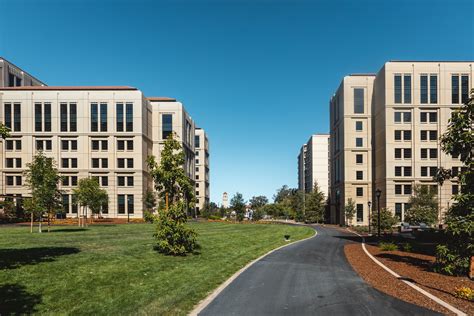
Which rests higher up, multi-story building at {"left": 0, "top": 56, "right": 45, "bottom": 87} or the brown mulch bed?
multi-story building at {"left": 0, "top": 56, "right": 45, "bottom": 87}

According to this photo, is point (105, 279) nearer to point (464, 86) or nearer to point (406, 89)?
point (406, 89)

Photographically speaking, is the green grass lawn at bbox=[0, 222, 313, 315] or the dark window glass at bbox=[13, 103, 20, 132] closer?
the green grass lawn at bbox=[0, 222, 313, 315]

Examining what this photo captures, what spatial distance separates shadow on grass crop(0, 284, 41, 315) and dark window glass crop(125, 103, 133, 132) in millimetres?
58874

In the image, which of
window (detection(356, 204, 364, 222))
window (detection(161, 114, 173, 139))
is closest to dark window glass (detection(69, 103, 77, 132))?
window (detection(161, 114, 173, 139))

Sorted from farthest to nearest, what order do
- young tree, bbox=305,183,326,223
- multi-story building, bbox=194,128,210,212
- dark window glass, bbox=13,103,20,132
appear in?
1. multi-story building, bbox=194,128,210,212
2. young tree, bbox=305,183,326,223
3. dark window glass, bbox=13,103,20,132

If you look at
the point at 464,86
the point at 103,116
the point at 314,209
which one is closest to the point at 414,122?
the point at 464,86

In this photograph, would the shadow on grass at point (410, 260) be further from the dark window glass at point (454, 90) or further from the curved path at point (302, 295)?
the dark window glass at point (454, 90)

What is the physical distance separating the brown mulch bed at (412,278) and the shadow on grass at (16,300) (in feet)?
34.0

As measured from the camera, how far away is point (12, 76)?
3098 inches

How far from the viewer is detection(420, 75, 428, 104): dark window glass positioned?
199ft

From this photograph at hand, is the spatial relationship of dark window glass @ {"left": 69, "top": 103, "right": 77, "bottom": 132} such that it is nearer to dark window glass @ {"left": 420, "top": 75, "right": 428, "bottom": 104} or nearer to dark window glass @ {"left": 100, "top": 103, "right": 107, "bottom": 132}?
dark window glass @ {"left": 100, "top": 103, "right": 107, "bottom": 132}

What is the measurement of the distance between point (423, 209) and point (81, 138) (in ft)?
198

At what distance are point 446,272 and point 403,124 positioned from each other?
54.1m

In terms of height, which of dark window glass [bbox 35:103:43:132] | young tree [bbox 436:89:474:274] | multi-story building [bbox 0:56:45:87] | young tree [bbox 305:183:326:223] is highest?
multi-story building [bbox 0:56:45:87]
